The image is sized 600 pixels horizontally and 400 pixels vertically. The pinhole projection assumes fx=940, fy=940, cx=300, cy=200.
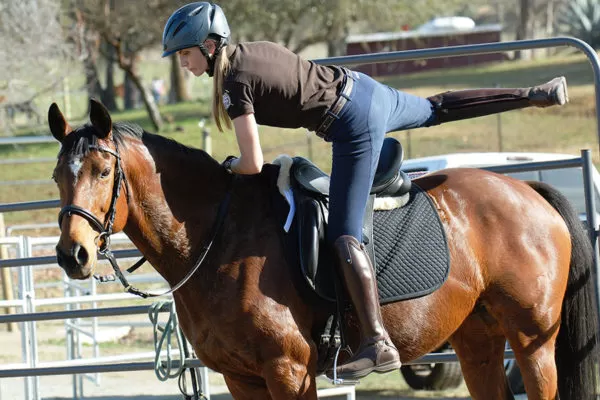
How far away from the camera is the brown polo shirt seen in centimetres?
394

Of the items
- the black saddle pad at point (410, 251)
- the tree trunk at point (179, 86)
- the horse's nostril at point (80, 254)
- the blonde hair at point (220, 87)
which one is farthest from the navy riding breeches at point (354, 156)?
the tree trunk at point (179, 86)

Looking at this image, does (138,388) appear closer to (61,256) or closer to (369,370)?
(369,370)

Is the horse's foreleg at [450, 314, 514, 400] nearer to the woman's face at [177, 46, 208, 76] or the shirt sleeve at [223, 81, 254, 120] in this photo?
the shirt sleeve at [223, 81, 254, 120]

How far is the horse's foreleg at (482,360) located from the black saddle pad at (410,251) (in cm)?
58

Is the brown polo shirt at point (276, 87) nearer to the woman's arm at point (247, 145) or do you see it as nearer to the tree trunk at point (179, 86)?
the woman's arm at point (247, 145)

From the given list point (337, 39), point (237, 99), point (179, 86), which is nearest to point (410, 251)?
point (237, 99)

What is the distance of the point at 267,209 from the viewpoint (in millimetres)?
4258

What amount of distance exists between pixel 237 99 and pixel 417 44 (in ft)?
104

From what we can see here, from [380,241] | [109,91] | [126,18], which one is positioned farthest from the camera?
[109,91]

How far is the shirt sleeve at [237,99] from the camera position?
3924 millimetres

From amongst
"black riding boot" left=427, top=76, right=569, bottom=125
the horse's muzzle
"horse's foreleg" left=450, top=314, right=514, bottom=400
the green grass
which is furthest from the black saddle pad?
the green grass

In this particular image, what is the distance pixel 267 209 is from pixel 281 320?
52cm

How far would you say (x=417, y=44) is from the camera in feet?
114

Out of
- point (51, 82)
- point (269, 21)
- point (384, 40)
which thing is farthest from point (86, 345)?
point (384, 40)
